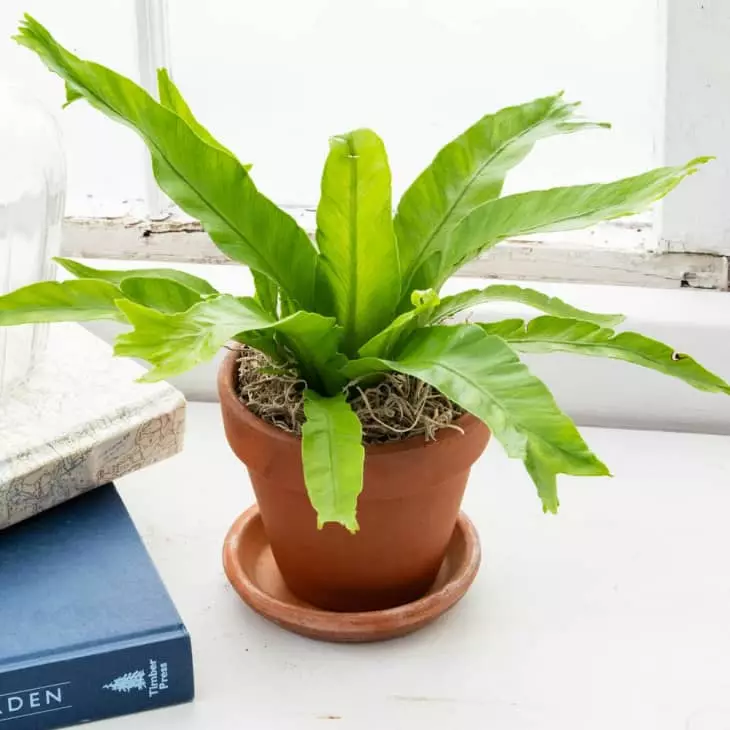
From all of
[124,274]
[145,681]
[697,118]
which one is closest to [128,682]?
[145,681]

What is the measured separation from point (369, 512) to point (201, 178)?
8.1 inches

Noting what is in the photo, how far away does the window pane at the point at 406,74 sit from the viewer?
936 millimetres

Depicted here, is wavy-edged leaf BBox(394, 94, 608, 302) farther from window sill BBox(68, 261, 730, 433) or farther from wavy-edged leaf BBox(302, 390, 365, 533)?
window sill BBox(68, 261, 730, 433)

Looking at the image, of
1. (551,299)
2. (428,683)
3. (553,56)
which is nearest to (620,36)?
(553,56)

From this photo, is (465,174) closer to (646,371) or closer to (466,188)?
(466,188)

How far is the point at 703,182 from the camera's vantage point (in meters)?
0.92

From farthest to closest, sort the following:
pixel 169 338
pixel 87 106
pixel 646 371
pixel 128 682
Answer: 1. pixel 87 106
2. pixel 646 371
3. pixel 128 682
4. pixel 169 338

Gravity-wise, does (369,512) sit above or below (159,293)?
below

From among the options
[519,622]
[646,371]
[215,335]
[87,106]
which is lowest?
[519,622]

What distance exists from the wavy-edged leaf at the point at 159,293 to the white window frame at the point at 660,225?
0.38 metres

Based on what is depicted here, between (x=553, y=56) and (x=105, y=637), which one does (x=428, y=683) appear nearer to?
(x=105, y=637)

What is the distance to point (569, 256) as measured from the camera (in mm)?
970

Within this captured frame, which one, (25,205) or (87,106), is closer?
(25,205)

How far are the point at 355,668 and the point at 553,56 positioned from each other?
0.52 metres
